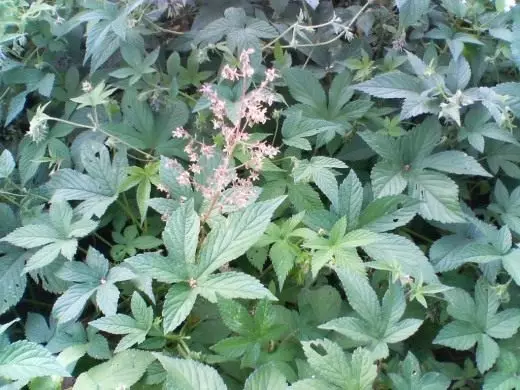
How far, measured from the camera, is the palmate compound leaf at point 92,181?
1.28 meters

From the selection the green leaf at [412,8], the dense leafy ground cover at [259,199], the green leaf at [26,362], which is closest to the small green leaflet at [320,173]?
the dense leafy ground cover at [259,199]

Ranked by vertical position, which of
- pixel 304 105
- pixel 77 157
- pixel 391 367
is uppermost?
pixel 304 105

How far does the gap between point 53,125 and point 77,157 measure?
173mm

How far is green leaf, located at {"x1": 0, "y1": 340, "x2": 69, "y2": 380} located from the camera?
39.4 inches

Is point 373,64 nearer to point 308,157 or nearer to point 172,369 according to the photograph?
point 308,157

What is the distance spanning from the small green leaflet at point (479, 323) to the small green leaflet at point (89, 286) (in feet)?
2.06

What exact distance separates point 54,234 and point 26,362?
29 cm

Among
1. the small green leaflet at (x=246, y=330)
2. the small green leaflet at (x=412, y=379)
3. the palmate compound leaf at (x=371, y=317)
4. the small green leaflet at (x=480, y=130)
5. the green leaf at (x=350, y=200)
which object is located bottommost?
the small green leaflet at (x=412, y=379)

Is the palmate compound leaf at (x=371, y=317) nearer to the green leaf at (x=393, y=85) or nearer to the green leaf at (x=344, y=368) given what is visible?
the green leaf at (x=344, y=368)

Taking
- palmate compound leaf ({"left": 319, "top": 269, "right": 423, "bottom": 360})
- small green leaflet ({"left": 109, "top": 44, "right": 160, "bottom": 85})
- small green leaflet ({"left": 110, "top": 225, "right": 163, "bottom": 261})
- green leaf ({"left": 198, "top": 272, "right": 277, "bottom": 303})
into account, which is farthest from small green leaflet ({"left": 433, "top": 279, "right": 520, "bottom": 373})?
small green leaflet ({"left": 109, "top": 44, "right": 160, "bottom": 85})

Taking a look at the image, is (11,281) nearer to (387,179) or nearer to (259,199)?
(259,199)

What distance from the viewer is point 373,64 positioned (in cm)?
148

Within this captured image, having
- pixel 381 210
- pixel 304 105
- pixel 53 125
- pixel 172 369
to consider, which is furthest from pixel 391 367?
→ pixel 53 125

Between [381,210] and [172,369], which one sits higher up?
[381,210]
